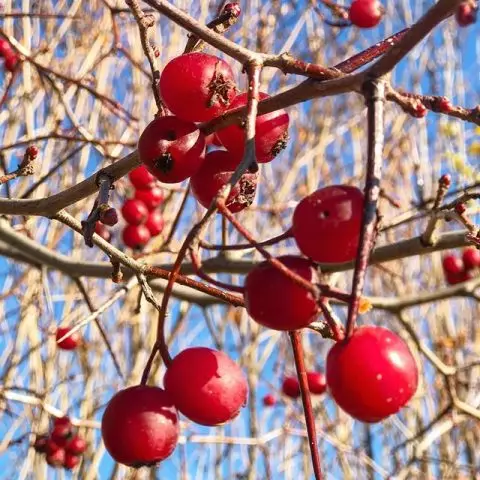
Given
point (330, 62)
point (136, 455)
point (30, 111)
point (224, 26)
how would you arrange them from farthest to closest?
point (330, 62)
point (30, 111)
point (224, 26)
point (136, 455)

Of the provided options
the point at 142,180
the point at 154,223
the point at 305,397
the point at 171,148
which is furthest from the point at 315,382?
the point at 171,148

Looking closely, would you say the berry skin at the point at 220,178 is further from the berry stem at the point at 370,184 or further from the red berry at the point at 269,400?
the red berry at the point at 269,400

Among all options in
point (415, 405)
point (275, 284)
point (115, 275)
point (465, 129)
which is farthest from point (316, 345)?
point (275, 284)

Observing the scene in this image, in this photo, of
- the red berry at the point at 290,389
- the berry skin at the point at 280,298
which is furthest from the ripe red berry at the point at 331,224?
the red berry at the point at 290,389

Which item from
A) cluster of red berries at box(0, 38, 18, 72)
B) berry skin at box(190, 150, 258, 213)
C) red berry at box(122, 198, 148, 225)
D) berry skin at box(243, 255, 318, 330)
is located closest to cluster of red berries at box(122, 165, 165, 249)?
red berry at box(122, 198, 148, 225)

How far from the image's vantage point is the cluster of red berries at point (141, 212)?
221cm

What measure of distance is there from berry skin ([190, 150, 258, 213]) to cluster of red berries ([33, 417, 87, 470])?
1.56 meters

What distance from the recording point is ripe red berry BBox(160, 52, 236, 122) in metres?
0.72

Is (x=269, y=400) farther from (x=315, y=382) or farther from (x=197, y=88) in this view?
(x=197, y=88)

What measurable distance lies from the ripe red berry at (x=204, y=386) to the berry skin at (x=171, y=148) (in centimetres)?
20

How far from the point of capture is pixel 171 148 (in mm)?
701

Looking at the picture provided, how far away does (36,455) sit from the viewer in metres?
2.52

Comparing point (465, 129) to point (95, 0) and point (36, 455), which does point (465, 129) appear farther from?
point (36, 455)

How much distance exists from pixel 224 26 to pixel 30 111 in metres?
1.69
